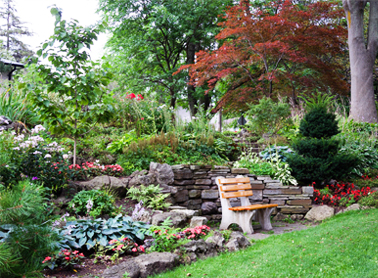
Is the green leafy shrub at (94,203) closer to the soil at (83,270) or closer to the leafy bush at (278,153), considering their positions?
the soil at (83,270)

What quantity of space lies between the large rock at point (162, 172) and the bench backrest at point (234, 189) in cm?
90

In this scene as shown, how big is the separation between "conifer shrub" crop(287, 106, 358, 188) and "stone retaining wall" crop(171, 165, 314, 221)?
401 mm

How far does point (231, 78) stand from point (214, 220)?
6.63 m

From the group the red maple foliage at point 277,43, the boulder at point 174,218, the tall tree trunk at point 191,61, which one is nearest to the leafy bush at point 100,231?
the boulder at point 174,218

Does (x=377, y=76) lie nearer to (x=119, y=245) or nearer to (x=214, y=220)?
(x=214, y=220)

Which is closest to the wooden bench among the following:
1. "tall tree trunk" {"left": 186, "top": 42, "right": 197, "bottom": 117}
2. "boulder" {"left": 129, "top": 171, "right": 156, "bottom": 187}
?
"boulder" {"left": 129, "top": 171, "right": 156, "bottom": 187}

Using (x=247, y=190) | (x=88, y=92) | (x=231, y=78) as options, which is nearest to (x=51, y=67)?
(x=88, y=92)

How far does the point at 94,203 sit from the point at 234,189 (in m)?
2.33

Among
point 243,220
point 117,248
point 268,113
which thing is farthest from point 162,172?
point 268,113

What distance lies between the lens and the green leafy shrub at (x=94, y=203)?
13.6 ft

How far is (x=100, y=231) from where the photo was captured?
3502 mm

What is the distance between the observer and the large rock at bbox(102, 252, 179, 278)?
284 cm

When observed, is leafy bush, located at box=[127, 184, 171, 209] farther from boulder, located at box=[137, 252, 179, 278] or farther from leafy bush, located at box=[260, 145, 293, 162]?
leafy bush, located at box=[260, 145, 293, 162]

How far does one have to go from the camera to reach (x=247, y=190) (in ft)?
18.1
